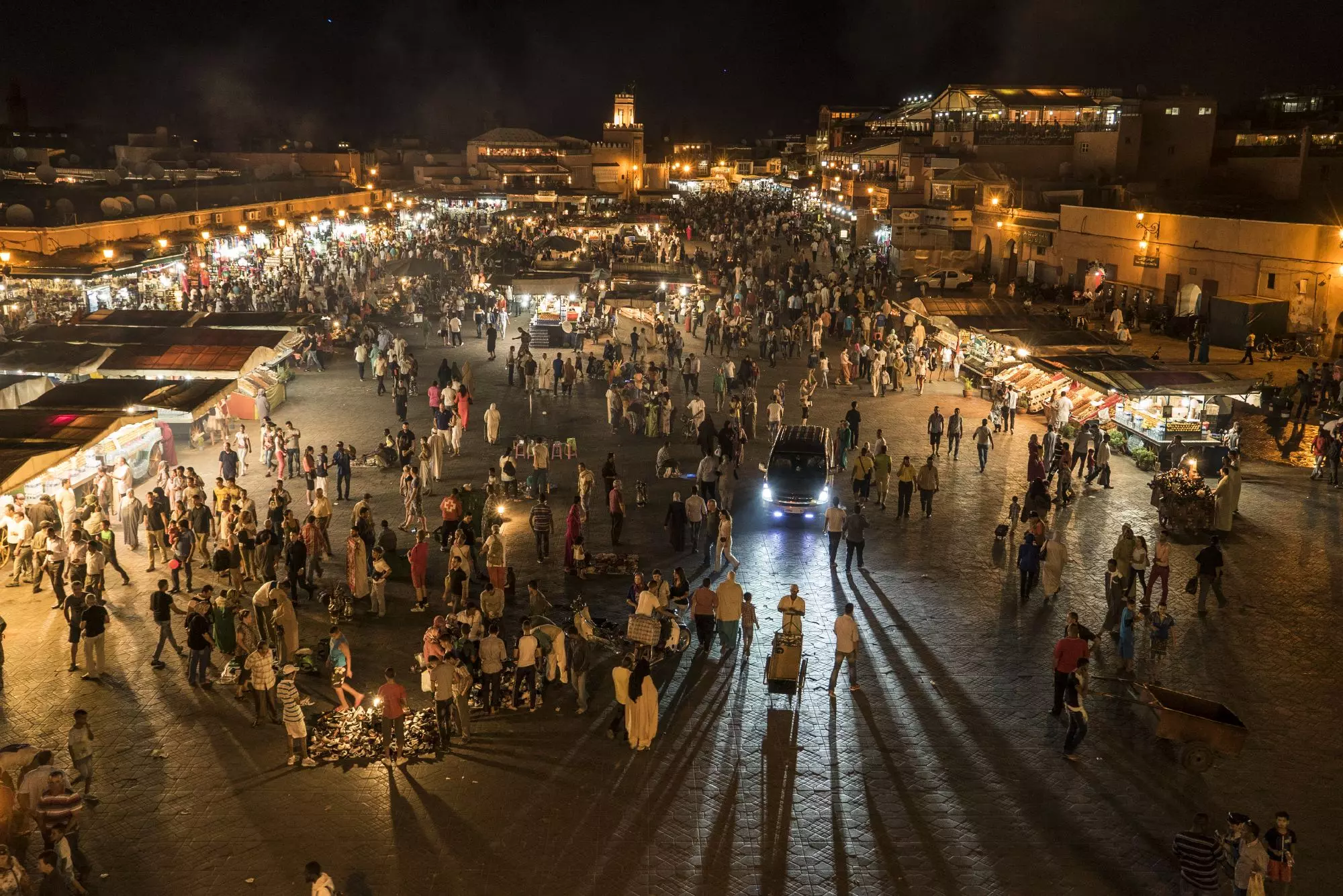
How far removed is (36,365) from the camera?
19.8m

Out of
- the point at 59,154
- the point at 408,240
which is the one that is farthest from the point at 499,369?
the point at 59,154

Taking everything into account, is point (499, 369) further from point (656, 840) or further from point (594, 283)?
point (656, 840)

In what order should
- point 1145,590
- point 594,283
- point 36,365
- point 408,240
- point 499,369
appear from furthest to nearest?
1. point 408,240
2. point 594,283
3. point 499,369
4. point 36,365
5. point 1145,590

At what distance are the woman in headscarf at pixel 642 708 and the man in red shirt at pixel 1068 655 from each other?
12.4ft

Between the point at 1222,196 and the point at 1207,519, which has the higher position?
the point at 1222,196

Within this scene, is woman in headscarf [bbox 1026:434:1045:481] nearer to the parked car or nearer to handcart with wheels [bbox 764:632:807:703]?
handcart with wheels [bbox 764:632:807:703]

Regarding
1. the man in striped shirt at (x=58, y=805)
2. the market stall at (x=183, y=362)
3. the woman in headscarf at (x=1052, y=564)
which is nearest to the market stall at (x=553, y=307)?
the market stall at (x=183, y=362)

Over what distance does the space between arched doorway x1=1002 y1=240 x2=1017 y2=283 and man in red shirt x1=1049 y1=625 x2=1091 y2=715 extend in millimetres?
31243

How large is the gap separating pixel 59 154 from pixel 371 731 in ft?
183

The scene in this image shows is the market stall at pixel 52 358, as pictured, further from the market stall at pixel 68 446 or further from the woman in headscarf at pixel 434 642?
→ the woman in headscarf at pixel 434 642

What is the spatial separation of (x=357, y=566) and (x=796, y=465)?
6.70 m

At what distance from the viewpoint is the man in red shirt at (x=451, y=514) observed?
559 inches

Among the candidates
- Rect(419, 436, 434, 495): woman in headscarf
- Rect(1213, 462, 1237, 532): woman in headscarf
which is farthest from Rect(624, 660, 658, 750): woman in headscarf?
Rect(1213, 462, 1237, 532): woman in headscarf

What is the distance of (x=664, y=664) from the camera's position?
11258 millimetres
